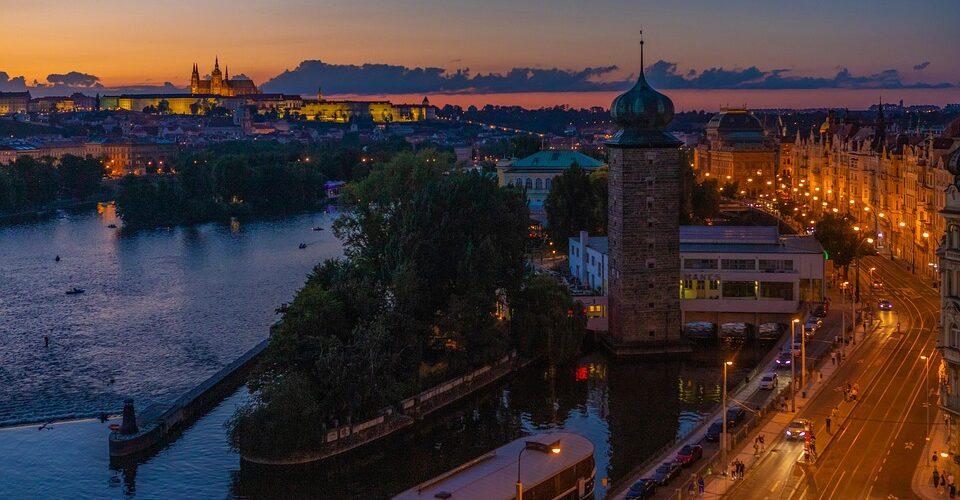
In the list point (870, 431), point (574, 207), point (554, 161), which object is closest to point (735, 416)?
point (870, 431)

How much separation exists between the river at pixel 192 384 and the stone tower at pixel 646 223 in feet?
6.28

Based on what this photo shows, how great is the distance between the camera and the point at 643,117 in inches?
1715

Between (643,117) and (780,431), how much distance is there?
52.9ft

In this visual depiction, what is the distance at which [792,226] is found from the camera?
238 ft

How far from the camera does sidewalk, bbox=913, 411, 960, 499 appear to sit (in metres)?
25.4

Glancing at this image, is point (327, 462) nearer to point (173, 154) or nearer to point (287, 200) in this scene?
point (287, 200)

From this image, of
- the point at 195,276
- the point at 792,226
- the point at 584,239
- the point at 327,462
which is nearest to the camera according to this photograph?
the point at 327,462

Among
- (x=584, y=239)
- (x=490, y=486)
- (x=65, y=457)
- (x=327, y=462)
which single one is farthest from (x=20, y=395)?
(x=584, y=239)

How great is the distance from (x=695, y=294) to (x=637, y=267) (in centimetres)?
404

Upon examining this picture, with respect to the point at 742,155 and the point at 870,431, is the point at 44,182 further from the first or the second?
the point at 870,431

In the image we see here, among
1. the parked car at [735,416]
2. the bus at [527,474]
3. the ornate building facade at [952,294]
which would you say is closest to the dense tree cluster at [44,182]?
the parked car at [735,416]

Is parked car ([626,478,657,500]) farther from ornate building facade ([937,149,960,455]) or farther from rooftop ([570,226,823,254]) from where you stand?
rooftop ([570,226,823,254])

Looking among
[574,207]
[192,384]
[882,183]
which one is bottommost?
[192,384]

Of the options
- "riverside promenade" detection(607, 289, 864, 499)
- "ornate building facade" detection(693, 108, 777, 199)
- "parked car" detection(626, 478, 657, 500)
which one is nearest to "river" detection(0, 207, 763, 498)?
"riverside promenade" detection(607, 289, 864, 499)
